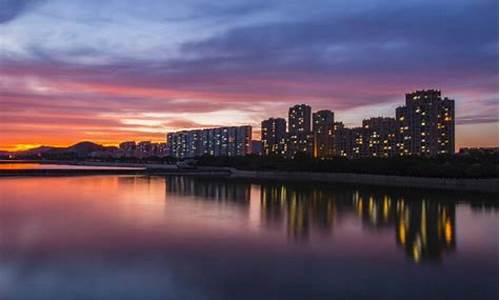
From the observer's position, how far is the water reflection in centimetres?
1267

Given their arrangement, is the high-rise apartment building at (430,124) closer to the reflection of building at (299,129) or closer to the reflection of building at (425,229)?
the reflection of building at (299,129)

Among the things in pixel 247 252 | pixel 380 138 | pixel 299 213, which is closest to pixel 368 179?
pixel 299 213

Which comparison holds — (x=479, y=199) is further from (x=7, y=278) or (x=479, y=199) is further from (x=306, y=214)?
(x=7, y=278)

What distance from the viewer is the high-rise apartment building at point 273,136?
411 feet

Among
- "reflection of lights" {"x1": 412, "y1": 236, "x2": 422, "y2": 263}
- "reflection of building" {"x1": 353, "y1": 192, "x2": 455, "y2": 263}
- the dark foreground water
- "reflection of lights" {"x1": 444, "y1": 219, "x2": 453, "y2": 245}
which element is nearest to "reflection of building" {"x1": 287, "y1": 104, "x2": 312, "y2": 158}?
"reflection of building" {"x1": 353, "y1": 192, "x2": 455, "y2": 263}

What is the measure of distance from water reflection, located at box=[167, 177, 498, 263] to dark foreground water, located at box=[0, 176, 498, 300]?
2.2 inches

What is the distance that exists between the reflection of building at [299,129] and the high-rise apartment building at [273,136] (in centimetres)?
225

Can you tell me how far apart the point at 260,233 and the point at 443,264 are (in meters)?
5.02

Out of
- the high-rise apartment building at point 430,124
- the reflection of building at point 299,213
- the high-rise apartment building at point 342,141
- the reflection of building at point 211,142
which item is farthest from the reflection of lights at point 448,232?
the reflection of building at point 211,142

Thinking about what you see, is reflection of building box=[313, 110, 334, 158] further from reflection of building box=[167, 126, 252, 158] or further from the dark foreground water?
the dark foreground water

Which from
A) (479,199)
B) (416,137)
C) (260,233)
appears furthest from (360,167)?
(416,137)

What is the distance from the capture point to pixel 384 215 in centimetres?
1817

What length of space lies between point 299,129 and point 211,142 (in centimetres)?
2753

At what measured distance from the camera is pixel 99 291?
798cm
